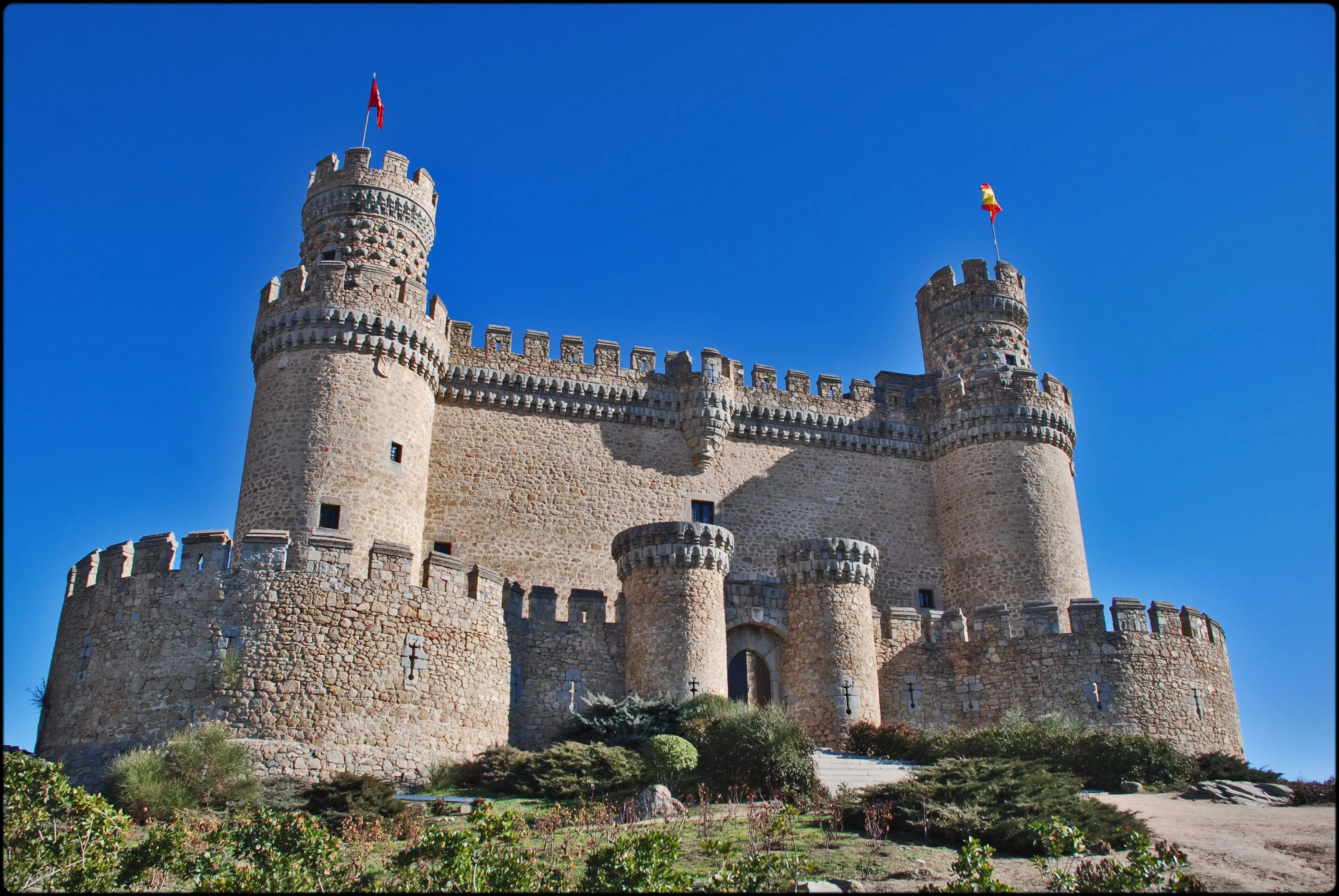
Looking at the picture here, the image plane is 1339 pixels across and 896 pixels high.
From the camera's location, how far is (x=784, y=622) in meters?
22.9

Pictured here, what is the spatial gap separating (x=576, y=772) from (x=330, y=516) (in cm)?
877

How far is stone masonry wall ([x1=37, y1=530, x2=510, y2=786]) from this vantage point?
17250mm

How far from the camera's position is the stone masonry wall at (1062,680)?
74.2 feet

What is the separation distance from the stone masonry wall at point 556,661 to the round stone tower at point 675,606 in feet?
1.28

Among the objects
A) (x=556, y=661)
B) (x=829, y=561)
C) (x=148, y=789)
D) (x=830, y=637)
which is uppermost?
(x=829, y=561)

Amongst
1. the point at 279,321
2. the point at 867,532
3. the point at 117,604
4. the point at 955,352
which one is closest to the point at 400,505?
the point at 279,321

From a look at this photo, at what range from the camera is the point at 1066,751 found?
19.3 meters

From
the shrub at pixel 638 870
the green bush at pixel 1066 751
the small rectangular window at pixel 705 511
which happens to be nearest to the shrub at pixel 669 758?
the green bush at pixel 1066 751

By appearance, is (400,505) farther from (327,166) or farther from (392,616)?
(327,166)

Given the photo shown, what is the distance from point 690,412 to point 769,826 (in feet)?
54.7

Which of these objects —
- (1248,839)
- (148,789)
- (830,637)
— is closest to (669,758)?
(830,637)

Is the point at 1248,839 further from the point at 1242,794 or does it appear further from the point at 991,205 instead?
the point at 991,205

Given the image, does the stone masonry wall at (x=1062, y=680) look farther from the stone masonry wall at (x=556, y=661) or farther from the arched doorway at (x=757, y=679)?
the stone masonry wall at (x=556, y=661)

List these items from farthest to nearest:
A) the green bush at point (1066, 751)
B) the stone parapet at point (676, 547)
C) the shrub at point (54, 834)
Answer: the stone parapet at point (676, 547)
the green bush at point (1066, 751)
the shrub at point (54, 834)
